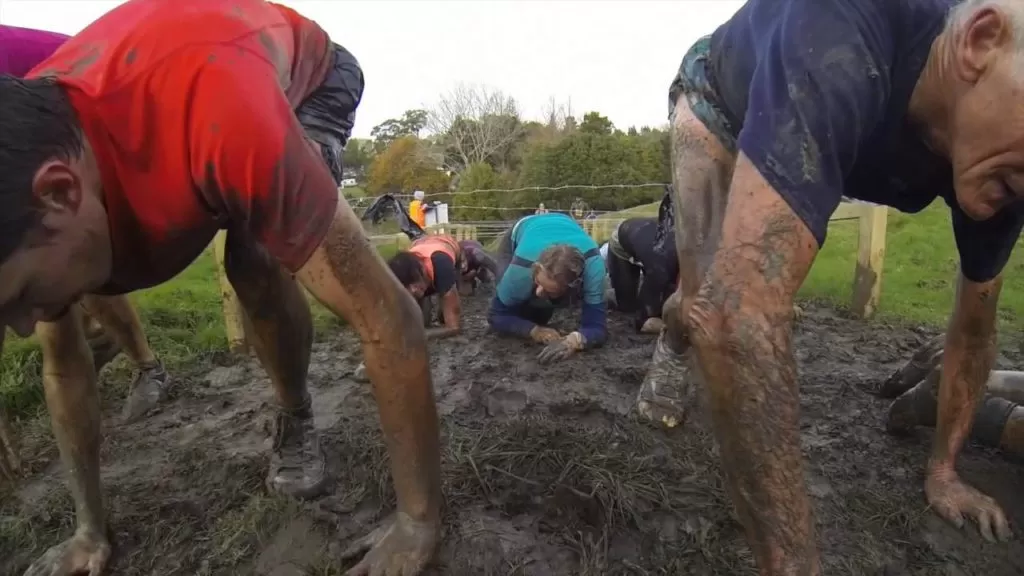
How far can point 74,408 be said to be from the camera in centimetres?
201

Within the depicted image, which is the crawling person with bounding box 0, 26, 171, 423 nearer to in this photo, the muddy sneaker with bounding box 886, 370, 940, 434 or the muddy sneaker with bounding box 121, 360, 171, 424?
the muddy sneaker with bounding box 121, 360, 171, 424

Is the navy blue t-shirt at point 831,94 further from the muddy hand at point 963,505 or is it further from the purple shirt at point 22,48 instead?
the purple shirt at point 22,48

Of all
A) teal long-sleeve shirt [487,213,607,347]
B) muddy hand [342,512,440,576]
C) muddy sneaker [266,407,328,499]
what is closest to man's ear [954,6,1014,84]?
muddy hand [342,512,440,576]

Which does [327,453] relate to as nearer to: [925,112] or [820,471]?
[820,471]

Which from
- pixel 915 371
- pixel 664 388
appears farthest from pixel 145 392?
pixel 915 371

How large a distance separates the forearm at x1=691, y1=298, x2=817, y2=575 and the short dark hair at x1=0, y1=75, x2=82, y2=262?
1.32 meters

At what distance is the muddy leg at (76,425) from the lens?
197 centimetres

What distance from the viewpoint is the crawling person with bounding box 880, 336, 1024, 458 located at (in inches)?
97.6

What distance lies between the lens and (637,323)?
16.3 ft

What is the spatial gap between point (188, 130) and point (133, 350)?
101 inches

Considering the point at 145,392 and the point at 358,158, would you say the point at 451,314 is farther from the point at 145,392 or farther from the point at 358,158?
the point at 358,158

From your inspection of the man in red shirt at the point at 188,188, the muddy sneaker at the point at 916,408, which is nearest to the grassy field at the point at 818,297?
the man in red shirt at the point at 188,188

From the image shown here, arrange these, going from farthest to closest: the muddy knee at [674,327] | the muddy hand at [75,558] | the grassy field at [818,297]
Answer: the grassy field at [818,297]
the muddy knee at [674,327]
the muddy hand at [75,558]

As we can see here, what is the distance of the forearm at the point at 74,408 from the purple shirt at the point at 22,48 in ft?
2.50
